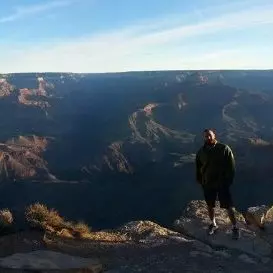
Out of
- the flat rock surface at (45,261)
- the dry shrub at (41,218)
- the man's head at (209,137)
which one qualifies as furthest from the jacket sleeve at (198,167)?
the dry shrub at (41,218)

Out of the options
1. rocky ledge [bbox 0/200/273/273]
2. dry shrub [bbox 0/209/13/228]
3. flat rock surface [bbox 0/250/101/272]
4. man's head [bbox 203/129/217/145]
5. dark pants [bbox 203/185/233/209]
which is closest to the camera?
flat rock surface [bbox 0/250/101/272]

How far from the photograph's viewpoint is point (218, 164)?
25.9 ft

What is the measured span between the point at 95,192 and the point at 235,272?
194 ft

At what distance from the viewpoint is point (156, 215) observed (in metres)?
50.4

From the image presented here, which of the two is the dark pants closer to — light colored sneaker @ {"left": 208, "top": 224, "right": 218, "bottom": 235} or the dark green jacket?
the dark green jacket

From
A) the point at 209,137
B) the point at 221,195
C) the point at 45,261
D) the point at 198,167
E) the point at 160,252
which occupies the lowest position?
the point at 160,252

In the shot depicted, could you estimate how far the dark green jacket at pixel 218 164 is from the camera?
25.8 ft

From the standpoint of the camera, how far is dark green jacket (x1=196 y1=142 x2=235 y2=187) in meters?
7.88

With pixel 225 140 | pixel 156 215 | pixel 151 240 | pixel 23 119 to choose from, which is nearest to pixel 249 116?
pixel 225 140

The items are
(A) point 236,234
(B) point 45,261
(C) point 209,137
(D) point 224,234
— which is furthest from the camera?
(D) point 224,234

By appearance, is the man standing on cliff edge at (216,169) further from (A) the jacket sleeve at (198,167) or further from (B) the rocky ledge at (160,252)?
(B) the rocky ledge at (160,252)

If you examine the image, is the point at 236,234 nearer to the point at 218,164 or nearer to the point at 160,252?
the point at 218,164

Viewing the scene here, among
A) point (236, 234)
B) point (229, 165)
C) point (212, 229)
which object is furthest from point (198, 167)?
point (236, 234)

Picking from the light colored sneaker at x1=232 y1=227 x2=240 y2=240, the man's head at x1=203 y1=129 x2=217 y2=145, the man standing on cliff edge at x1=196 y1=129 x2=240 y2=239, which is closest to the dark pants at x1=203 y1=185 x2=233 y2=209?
the man standing on cliff edge at x1=196 y1=129 x2=240 y2=239
